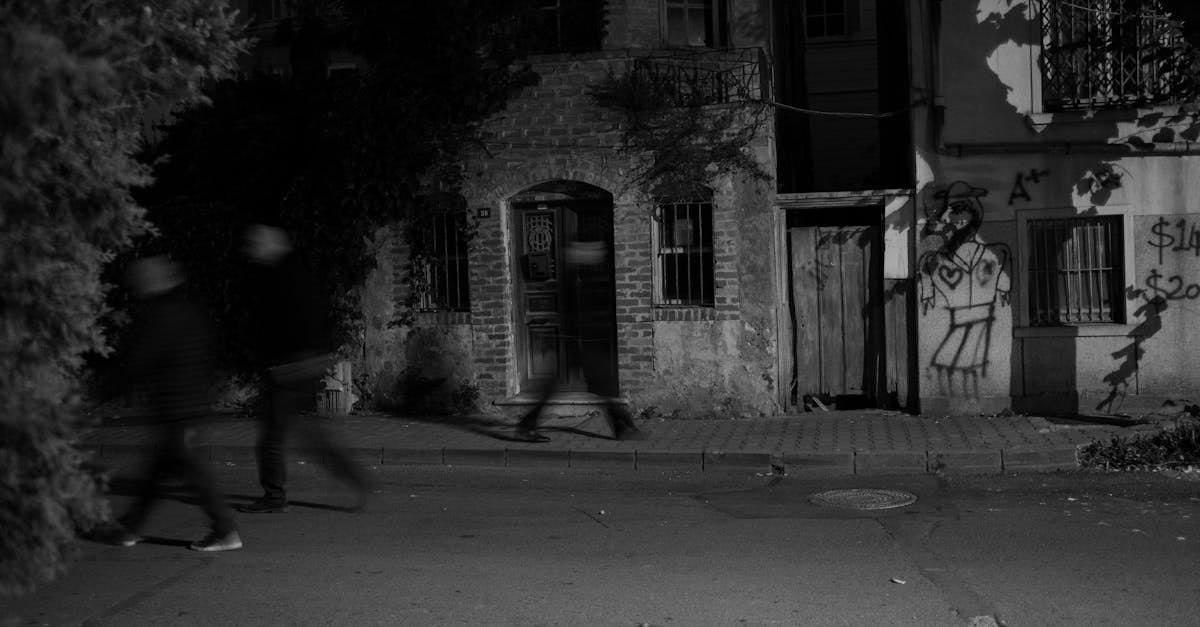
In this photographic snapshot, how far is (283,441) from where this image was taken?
7.21 meters

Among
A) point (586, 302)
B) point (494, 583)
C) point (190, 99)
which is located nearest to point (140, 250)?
point (586, 302)

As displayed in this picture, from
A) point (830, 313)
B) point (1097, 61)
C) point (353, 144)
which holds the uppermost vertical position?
point (1097, 61)

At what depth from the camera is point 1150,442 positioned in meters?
8.90

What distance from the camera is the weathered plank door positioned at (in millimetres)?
11602

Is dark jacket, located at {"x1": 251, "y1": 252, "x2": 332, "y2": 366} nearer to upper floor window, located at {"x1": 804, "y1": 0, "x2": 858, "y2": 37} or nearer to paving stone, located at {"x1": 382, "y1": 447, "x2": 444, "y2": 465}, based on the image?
paving stone, located at {"x1": 382, "y1": 447, "x2": 444, "y2": 465}

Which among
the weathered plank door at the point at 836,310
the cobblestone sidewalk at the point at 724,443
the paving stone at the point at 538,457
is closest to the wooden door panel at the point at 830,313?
the weathered plank door at the point at 836,310

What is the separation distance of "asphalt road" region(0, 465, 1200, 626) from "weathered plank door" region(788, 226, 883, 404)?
11.2 ft

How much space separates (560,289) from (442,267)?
1.36 metres

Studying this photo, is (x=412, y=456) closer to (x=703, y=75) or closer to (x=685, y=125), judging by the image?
(x=685, y=125)

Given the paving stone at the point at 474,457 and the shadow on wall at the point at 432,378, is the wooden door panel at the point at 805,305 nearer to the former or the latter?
the shadow on wall at the point at 432,378

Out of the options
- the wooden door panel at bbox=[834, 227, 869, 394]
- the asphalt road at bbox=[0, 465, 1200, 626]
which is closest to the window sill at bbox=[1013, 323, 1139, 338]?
the wooden door panel at bbox=[834, 227, 869, 394]

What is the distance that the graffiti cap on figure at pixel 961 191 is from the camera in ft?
36.3

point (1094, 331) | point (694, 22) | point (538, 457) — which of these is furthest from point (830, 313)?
point (538, 457)

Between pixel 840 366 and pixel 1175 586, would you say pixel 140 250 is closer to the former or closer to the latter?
pixel 840 366
